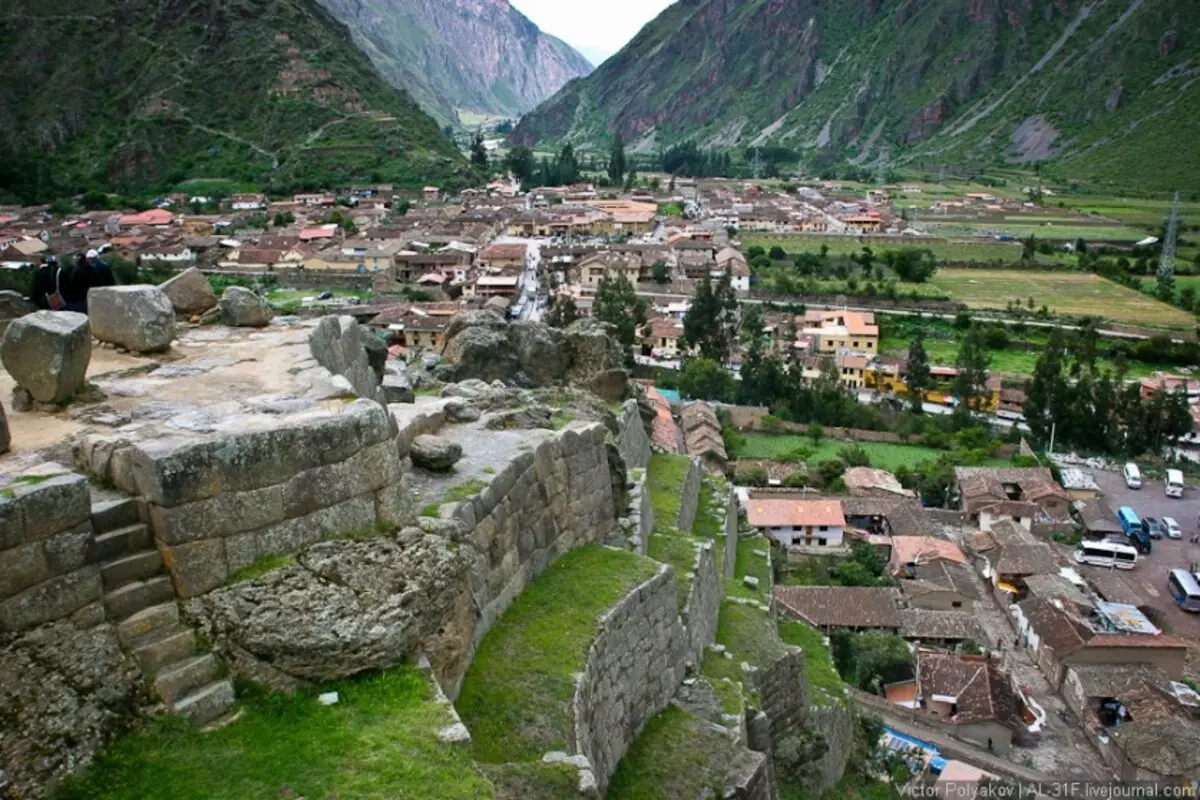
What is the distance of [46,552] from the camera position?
5293 mm

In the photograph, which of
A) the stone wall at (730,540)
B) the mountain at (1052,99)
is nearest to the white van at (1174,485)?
the stone wall at (730,540)

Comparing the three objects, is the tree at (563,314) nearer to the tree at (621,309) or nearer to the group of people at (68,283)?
the tree at (621,309)

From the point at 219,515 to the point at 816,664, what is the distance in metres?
13.4

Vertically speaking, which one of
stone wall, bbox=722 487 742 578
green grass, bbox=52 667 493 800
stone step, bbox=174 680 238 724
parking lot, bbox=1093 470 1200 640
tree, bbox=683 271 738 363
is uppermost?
stone step, bbox=174 680 238 724

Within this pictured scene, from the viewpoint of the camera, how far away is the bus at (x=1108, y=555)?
34.5 meters

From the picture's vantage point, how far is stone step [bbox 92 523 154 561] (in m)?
5.60

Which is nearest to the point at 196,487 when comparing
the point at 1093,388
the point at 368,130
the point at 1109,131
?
the point at 1093,388

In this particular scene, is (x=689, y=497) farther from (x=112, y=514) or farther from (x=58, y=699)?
(x=58, y=699)

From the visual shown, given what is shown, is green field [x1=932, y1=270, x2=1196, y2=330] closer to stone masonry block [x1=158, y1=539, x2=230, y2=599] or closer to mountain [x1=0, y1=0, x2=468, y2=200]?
mountain [x1=0, y1=0, x2=468, y2=200]

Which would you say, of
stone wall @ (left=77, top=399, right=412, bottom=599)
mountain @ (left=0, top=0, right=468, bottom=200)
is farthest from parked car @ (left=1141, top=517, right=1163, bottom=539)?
mountain @ (left=0, top=0, right=468, bottom=200)

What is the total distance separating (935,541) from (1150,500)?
14233mm

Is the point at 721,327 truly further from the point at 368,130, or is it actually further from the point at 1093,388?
the point at 368,130

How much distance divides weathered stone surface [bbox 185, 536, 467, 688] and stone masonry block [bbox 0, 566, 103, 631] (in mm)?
614

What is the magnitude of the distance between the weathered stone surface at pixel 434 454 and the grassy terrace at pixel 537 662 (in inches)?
64.3
